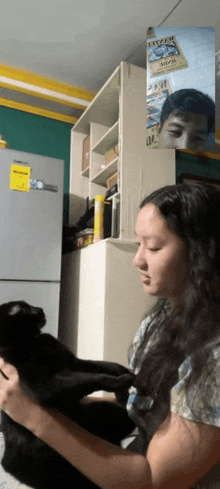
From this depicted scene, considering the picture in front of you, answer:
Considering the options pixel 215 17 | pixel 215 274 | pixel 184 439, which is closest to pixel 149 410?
pixel 184 439

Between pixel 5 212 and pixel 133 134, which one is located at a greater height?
pixel 133 134

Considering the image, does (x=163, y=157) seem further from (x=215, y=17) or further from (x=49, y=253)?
(x=215, y=17)

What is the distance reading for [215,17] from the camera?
0.44m

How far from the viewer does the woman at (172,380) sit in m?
0.29

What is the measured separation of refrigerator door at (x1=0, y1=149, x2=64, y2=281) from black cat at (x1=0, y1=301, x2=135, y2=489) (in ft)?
1.57

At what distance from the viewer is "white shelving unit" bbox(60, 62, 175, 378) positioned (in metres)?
0.60

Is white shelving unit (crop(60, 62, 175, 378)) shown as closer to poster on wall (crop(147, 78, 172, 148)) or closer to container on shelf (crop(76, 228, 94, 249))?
container on shelf (crop(76, 228, 94, 249))

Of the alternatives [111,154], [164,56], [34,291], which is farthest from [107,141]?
[164,56]

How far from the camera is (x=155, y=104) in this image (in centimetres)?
41

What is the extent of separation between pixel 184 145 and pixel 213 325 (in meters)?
0.20

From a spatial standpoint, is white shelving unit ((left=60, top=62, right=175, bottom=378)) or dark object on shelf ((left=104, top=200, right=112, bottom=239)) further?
dark object on shelf ((left=104, top=200, right=112, bottom=239))

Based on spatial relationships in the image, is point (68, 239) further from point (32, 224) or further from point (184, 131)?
point (184, 131)

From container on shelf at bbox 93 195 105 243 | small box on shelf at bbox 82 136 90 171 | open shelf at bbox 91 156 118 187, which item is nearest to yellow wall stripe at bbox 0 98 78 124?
small box on shelf at bbox 82 136 90 171

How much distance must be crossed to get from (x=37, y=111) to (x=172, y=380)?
1164 mm
